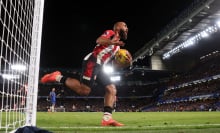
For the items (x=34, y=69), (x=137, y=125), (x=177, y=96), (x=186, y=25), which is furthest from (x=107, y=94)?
(x=177, y=96)

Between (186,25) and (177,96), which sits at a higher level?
(186,25)

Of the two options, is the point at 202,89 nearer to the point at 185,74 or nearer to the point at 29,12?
the point at 185,74

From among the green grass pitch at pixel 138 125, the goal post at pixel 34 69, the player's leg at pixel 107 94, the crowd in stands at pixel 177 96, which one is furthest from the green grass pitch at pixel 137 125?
the crowd in stands at pixel 177 96

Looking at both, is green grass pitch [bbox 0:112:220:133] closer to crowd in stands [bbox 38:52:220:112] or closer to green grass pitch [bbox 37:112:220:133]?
green grass pitch [bbox 37:112:220:133]

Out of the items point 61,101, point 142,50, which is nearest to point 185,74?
point 142,50

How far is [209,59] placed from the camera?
4225cm

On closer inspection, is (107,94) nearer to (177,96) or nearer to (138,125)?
(138,125)

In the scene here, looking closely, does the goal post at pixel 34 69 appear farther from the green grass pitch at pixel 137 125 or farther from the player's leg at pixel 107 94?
the player's leg at pixel 107 94

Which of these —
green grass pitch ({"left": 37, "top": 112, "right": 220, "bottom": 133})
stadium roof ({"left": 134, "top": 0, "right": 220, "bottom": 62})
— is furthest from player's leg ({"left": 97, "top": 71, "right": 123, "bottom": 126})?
stadium roof ({"left": 134, "top": 0, "right": 220, "bottom": 62})

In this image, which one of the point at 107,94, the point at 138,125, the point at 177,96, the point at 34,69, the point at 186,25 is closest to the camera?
the point at 34,69

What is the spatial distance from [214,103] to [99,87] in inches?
1066

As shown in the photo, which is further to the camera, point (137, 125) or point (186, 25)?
point (186, 25)

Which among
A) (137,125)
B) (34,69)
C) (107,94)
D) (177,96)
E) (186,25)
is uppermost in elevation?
(186,25)

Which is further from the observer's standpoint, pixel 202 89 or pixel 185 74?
pixel 185 74
